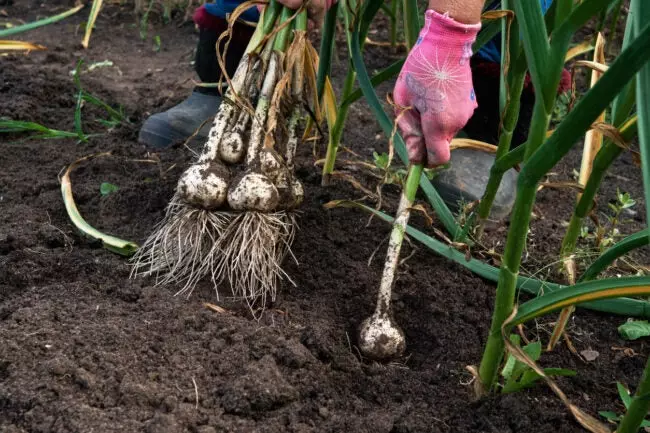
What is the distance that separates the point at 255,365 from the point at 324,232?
49 centimetres

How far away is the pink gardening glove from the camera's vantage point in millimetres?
1229

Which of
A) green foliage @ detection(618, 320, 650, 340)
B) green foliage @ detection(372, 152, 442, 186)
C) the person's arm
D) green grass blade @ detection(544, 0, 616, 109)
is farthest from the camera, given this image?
green foliage @ detection(372, 152, 442, 186)

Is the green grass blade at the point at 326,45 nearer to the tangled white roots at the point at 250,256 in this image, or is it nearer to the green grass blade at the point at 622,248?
the tangled white roots at the point at 250,256

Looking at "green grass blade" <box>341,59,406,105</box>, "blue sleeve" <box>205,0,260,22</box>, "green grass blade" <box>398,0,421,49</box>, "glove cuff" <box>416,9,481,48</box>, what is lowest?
"blue sleeve" <box>205,0,260,22</box>

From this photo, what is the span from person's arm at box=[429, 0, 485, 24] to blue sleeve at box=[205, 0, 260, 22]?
3.08 ft

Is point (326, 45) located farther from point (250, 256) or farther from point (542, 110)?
point (542, 110)

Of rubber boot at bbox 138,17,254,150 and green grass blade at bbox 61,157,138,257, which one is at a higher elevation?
rubber boot at bbox 138,17,254,150

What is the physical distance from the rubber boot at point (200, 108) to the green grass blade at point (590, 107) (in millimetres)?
1218

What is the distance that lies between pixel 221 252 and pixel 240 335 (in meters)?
0.24

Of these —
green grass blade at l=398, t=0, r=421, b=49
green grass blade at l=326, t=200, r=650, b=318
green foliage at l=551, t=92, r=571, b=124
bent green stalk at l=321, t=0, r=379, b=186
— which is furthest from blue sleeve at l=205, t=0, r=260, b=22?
green foliage at l=551, t=92, r=571, b=124

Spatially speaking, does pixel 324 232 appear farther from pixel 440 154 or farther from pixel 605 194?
pixel 605 194

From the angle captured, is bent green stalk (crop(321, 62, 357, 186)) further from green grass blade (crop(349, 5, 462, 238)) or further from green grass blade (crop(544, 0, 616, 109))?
green grass blade (crop(544, 0, 616, 109))

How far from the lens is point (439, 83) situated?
1.25 meters

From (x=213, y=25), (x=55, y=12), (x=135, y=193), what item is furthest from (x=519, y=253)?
(x=55, y=12)
